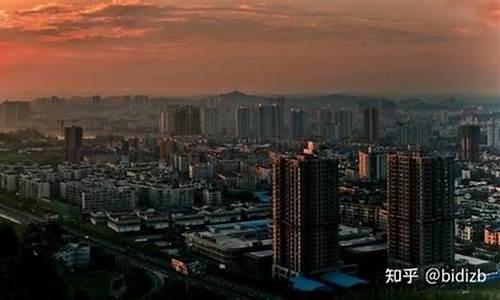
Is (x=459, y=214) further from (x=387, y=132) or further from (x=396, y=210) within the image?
(x=387, y=132)

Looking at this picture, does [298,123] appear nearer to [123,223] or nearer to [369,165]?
[369,165]

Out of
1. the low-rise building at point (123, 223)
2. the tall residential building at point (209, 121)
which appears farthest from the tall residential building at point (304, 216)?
the low-rise building at point (123, 223)

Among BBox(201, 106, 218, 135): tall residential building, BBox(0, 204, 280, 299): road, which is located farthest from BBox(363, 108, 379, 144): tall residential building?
BBox(0, 204, 280, 299): road

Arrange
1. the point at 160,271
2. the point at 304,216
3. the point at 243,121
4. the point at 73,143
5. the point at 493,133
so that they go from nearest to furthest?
the point at 160,271
the point at 304,216
the point at 243,121
the point at 73,143
the point at 493,133

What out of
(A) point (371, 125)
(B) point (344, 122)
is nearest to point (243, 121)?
(B) point (344, 122)

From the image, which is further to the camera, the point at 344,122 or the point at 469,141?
the point at 469,141

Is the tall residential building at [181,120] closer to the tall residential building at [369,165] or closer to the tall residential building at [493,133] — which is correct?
the tall residential building at [369,165]
